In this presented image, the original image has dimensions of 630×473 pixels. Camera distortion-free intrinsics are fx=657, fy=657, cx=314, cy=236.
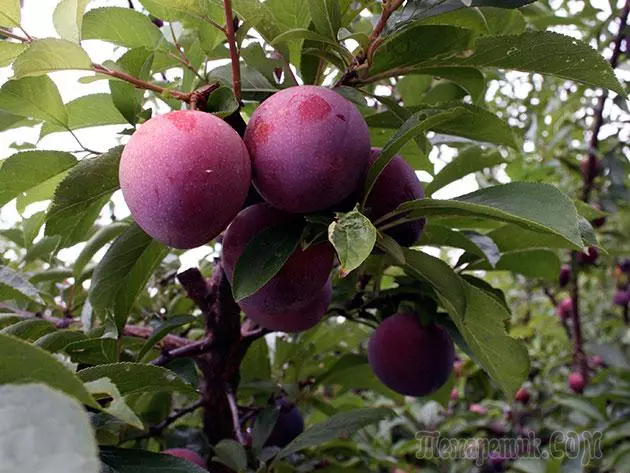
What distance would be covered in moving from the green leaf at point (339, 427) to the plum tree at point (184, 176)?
404 mm

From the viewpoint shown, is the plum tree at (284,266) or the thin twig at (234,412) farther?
the thin twig at (234,412)

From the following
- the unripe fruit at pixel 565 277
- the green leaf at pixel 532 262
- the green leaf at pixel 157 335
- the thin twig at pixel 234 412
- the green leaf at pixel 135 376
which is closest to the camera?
the green leaf at pixel 135 376

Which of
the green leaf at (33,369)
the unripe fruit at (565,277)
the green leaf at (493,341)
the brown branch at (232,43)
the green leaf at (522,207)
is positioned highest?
the brown branch at (232,43)

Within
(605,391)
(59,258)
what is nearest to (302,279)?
(59,258)

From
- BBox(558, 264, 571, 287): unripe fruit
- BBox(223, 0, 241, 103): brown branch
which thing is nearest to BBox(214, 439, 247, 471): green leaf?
BBox(223, 0, 241, 103): brown branch

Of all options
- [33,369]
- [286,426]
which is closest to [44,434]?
[33,369]

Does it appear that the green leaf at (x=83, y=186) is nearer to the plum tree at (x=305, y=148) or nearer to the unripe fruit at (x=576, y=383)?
the plum tree at (x=305, y=148)

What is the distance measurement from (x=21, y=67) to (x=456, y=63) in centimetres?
49

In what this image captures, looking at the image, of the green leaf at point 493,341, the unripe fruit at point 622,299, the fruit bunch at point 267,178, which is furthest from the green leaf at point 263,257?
the unripe fruit at point 622,299

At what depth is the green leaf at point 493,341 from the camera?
808 mm

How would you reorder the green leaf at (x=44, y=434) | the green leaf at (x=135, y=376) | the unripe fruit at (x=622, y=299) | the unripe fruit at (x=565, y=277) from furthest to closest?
the unripe fruit at (x=622, y=299)
the unripe fruit at (x=565, y=277)
the green leaf at (x=135, y=376)
the green leaf at (x=44, y=434)

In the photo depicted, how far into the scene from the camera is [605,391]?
1.95 metres

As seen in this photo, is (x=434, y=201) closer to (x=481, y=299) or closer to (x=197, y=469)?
(x=481, y=299)

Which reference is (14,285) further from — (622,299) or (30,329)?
(622,299)
